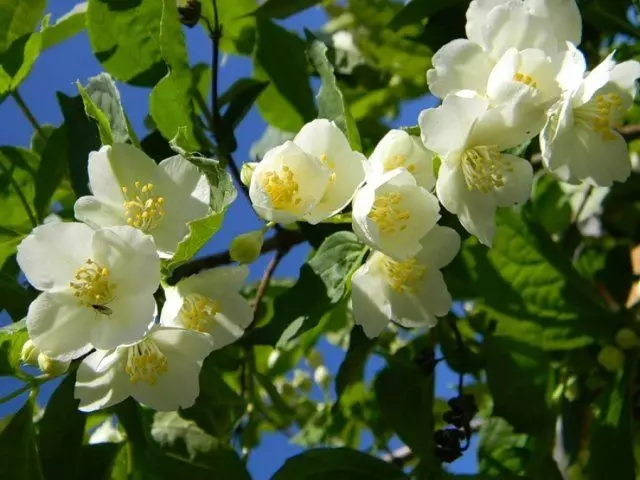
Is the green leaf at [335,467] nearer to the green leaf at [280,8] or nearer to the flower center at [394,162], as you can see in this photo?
the flower center at [394,162]

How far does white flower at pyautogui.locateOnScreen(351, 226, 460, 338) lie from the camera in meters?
0.95

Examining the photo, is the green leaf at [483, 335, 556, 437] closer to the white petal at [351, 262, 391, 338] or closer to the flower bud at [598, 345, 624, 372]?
the flower bud at [598, 345, 624, 372]

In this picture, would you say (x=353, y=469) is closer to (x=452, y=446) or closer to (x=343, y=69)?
(x=452, y=446)

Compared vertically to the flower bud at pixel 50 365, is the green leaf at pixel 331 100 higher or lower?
higher

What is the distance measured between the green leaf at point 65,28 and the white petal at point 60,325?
0.59 meters

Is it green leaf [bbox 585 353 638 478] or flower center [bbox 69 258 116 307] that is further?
green leaf [bbox 585 353 638 478]

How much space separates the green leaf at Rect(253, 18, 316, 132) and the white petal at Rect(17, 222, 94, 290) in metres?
0.56

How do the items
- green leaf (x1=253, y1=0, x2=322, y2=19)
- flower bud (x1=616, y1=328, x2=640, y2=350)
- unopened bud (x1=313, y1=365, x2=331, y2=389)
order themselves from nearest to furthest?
green leaf (x1=253, y1=0, x2=322, y2=19), flower bud (x1=616, y1=328, x2=640, y2=350), unopened bud (x1=313, y1=365, x2=331, y2=389)

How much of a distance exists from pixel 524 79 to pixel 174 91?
0.44 metres

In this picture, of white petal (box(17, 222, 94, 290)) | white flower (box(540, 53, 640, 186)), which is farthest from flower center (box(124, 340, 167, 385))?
white flower (box(540, 53, 640, 186))

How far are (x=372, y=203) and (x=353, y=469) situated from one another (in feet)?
1.57

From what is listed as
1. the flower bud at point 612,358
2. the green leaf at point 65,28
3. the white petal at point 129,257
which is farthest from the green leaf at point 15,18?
the flower bud at point 612,358

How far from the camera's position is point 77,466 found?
108cm

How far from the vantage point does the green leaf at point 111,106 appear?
928 millimetres
